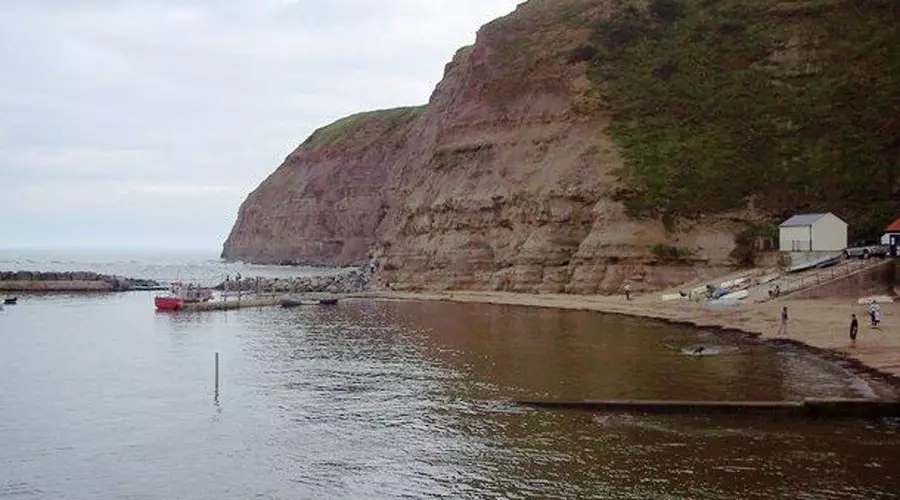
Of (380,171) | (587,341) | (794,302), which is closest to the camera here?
(587,341)

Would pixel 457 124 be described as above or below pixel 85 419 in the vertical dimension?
above

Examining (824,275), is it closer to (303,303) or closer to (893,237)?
(893,237)

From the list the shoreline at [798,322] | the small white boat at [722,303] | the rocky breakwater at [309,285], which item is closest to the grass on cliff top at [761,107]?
the shoreline at [798,322]

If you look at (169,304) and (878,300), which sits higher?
(878,300)

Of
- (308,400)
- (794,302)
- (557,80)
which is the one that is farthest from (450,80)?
(308,400)

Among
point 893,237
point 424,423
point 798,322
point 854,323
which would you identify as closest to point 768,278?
point 893,237

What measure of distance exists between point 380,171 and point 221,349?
146237 mm

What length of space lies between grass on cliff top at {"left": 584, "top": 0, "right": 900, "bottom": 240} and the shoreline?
13.8 metres

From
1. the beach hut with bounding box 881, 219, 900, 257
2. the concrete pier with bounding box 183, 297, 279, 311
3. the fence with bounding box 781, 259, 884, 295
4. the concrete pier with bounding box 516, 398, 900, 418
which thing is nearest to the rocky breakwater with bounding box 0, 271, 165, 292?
the concrete pier with bounding box 183, 297, 279, 311

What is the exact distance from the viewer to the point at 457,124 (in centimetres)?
11138

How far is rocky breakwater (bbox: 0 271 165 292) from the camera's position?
117438mm

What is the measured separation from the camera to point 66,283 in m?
120

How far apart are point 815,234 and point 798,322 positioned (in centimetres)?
2176

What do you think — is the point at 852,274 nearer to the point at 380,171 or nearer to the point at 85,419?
the point at 85,419
